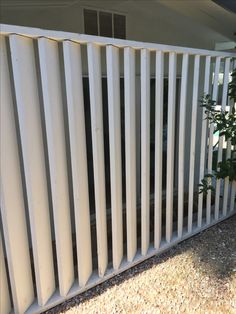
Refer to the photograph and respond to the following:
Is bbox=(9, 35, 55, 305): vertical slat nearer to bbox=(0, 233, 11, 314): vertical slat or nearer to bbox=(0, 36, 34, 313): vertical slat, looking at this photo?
bbox=(0, 36, 34, 313): vertical slat

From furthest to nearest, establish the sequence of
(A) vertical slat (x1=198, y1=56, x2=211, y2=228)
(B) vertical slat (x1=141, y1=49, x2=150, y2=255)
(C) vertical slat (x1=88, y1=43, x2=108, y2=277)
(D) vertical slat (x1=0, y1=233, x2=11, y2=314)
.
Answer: (A) vertical slat (x1=198, y1=56, x2=211, y2=228) → (B) vertical slat (x1=141, y1=49, x2=150, y2=255) → (C) vertical slat (x1=88, y1=43, x2=108, y2=277) → (D) vertical slat (x1=0, y1=233, x2=11, y2=314)

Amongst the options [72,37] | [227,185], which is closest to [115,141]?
[72,37]

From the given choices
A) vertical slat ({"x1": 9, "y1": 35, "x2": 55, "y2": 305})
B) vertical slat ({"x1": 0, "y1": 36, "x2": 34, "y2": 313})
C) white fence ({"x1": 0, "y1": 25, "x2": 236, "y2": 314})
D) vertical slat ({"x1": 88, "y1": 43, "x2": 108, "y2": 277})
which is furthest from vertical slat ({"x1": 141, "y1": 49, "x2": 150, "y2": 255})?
vertical slat ({"x1": 0, "y1": 36, "x2": 34, "y2": 313})

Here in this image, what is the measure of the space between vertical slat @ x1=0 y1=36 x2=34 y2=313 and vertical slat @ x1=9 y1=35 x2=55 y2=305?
5 centimetres

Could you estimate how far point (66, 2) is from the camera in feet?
9.01

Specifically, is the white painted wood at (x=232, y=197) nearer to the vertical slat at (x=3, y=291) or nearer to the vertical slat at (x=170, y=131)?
the vertical slat at (x=170, y=131)

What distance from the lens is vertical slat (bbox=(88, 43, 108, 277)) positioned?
1819mm

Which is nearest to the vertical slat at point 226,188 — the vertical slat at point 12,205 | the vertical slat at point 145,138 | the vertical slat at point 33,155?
the vertical slat at point 145,138

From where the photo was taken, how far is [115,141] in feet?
6.73

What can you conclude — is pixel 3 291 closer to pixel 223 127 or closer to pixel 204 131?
pixel 204 131

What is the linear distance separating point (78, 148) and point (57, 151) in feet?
0.51

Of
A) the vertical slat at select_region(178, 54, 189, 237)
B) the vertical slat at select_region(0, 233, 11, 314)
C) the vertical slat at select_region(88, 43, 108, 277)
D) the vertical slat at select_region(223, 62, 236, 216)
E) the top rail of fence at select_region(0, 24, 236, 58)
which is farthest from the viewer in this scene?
the vertical slat at select_region(223, 62, 236, 216)

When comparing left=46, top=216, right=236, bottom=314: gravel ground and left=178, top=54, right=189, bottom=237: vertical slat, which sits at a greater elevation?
left=178, top=54, right=189, bottom=237: vertical slat

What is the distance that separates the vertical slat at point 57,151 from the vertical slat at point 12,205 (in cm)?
20
